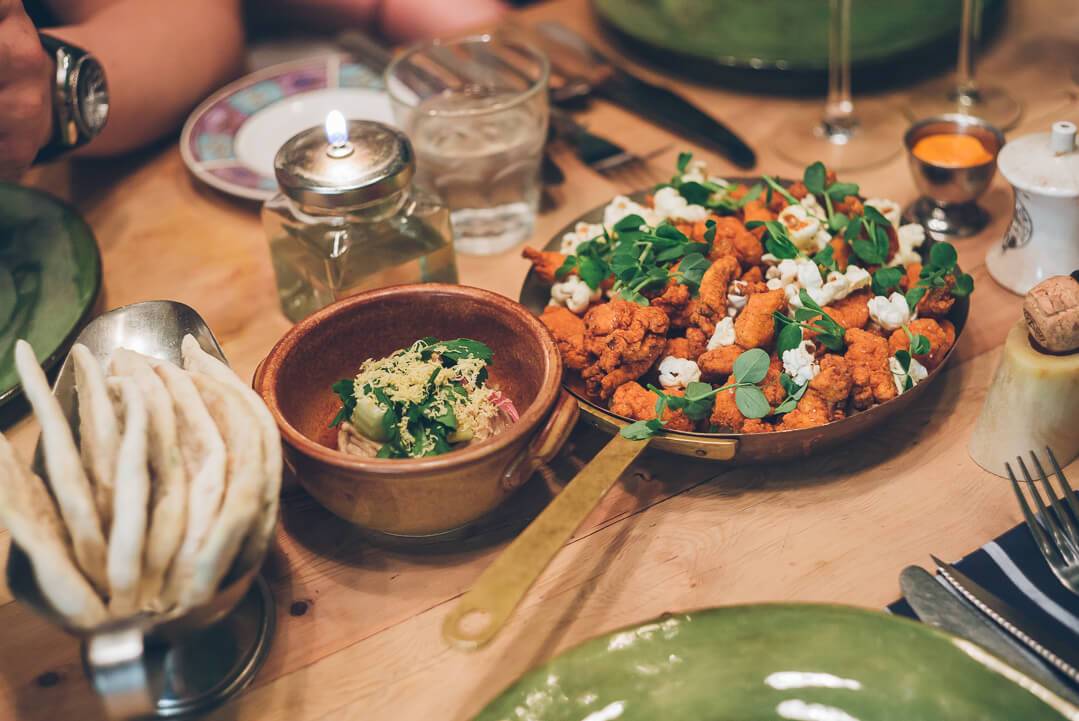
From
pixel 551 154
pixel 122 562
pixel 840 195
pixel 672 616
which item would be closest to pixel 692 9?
pixel 551 154

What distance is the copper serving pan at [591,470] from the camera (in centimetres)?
61

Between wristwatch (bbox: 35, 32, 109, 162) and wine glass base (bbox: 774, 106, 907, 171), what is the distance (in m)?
0.87

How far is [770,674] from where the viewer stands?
64 centimetres

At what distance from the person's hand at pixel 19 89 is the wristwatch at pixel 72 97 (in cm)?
4

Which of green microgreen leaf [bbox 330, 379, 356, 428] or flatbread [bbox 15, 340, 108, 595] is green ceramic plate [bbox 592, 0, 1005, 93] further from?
flatbread [bbox 15, 340, 108, 595]

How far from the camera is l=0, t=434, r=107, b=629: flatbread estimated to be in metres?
0.57

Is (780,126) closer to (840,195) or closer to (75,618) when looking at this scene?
(840,195)

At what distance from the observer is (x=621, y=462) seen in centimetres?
74

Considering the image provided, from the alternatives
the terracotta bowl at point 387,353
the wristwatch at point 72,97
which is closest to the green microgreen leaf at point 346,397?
the terracotta bowl at point 387,353

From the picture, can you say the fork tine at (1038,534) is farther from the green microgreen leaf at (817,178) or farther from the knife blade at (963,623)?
the green microgreen leaf at (817,178)

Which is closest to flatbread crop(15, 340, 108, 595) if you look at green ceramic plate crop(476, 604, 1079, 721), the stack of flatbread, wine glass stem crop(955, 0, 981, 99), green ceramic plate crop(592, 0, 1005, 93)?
the stack of flatbread

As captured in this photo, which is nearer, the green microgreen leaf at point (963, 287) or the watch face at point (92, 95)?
the green microgreen leaf at point (963, 287)

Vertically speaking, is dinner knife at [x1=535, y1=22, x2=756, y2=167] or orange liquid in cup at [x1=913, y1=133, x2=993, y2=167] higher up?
orange liquid in cup at [x1=913, y1=133, x2=993, y2=167]

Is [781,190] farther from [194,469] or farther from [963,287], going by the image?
[194,469]
